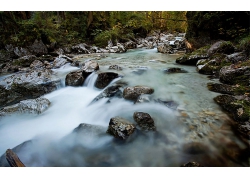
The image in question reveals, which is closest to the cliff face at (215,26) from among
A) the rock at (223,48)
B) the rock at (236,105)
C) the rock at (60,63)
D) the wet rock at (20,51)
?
A: the rock at (223,48)

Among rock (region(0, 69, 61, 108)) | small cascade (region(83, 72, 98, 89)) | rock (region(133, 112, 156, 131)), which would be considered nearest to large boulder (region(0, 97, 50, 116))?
rock (region(0, 69, 61, 108))

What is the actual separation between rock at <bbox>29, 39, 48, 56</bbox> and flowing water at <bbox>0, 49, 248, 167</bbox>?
462 centimetres

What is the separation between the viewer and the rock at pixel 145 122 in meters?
2.37

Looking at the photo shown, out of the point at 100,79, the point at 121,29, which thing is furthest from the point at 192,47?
the point at 121,29

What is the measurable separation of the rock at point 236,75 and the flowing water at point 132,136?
1.77 feet

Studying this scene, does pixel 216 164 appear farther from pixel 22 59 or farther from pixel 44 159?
pixel 22 59

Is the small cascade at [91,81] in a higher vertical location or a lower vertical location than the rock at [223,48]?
lower

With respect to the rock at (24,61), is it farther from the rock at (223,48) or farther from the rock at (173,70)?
the rock at (223,48)

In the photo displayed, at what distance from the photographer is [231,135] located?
85.0 inches

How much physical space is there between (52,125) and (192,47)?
5650mm

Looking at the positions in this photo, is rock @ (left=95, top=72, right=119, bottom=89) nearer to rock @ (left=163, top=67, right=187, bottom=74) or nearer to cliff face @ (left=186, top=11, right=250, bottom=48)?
rock @ (left=163, top=67, right=187, bottom=74)

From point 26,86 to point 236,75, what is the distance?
459cm

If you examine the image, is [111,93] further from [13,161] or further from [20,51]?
[20,51]
